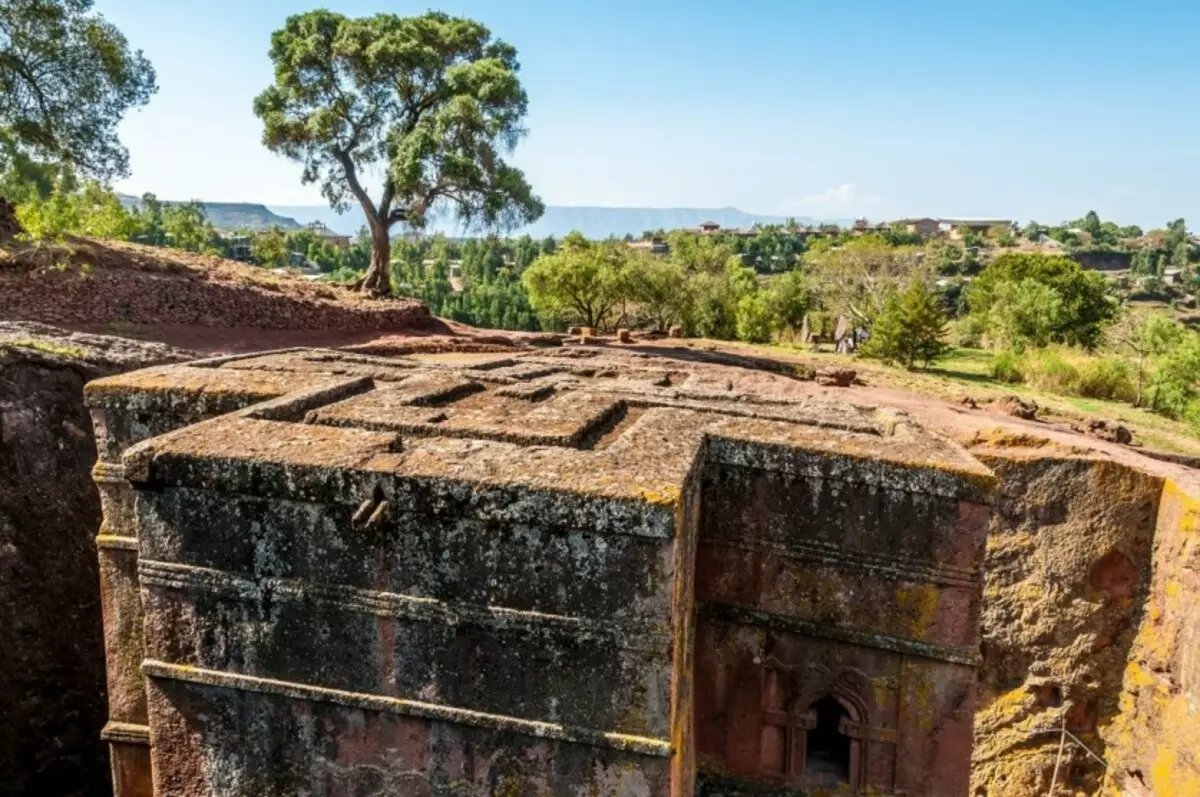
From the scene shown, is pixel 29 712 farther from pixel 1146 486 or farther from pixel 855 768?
pixel 1146 486

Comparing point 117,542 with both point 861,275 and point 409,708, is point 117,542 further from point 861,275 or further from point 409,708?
point 861,275

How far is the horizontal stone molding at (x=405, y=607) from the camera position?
13.4ft

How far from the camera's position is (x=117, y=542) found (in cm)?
596

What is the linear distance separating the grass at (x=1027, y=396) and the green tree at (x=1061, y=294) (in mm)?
11675

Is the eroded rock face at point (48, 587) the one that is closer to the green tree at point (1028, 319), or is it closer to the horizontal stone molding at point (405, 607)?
the horizontal stone molding at point (405, 607)

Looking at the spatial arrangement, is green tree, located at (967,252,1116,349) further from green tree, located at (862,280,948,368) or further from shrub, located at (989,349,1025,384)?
shrub, located at (989,349,1025,384)

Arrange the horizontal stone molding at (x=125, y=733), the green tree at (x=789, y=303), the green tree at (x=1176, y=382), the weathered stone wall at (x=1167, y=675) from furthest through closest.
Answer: the green tree at (x=789, y=303)
the green tree at (x=1176, y=382)
the weathered stone wall at (x=1167, y=675)
the horizontal stone molding at (x=125, y=733)

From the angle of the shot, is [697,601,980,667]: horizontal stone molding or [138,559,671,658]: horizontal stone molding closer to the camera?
[138,559,671,658]: horizontal stone molding

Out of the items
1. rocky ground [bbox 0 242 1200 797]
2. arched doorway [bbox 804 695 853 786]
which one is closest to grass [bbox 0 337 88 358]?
rocky ground [bbox 0 242 1200 797]

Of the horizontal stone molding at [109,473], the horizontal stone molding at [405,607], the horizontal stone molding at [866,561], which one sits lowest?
the horizontal stone molding at [866,561]

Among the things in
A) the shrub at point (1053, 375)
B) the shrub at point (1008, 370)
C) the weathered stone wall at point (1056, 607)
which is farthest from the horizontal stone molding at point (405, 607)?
the shrub at point (1008, 370)

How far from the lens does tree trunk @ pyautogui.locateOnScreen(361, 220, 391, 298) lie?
1049 inches

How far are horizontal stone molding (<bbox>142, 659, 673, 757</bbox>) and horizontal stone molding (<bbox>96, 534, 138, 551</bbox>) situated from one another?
1567 millimetres

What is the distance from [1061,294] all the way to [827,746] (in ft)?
116
